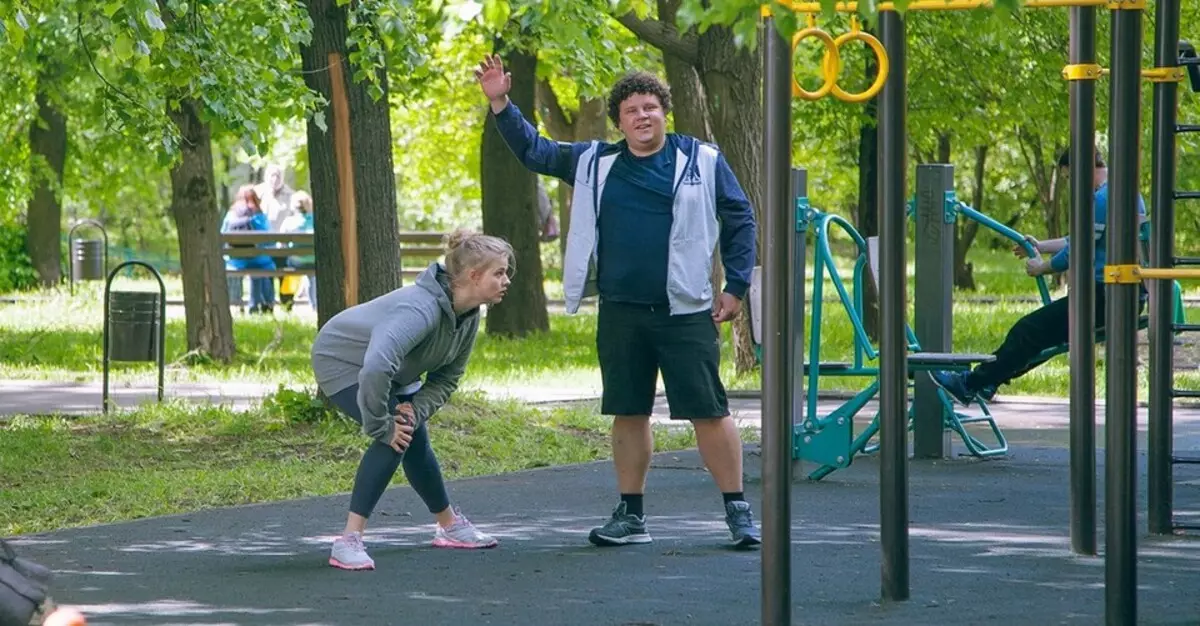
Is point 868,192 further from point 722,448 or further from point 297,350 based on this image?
point 722,448

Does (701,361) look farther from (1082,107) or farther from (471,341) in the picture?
(1082,107)

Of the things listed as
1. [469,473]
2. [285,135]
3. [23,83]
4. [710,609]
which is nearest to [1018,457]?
[469,473]

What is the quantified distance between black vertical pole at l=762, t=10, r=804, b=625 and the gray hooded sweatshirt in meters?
1.76

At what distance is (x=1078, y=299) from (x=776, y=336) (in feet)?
7.34

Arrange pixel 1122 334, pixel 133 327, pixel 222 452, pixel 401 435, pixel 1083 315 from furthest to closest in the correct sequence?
pixel 133 327 < pixel 222 452 < pixel 1083 315 < pixel 401 435 < pixel 1122 334

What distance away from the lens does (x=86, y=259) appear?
3275cm

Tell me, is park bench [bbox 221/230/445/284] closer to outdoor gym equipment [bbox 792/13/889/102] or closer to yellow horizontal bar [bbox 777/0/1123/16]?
yellow horizontal bar [bbox 777/0/1123/16]

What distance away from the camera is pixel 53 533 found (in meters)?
8.15

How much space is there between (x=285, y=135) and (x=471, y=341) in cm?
3154

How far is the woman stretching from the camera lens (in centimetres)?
703

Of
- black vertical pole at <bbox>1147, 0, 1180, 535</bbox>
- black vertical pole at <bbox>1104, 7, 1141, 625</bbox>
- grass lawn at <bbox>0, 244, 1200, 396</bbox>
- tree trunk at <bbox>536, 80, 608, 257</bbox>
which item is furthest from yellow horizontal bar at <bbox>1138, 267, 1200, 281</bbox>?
tree trunk at <bbox>536, 80, 608, 257</bbox>

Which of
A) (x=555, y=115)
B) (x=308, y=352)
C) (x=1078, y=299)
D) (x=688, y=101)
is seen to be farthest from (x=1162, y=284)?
(x=555, y=115)

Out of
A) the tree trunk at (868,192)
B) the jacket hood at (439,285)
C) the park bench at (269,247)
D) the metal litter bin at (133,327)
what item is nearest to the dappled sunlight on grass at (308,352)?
the tree trunk at (868,192)

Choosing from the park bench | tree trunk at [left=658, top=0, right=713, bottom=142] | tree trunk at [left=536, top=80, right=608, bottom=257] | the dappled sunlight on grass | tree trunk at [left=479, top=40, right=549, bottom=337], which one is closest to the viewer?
the dappled sunlight on grass
